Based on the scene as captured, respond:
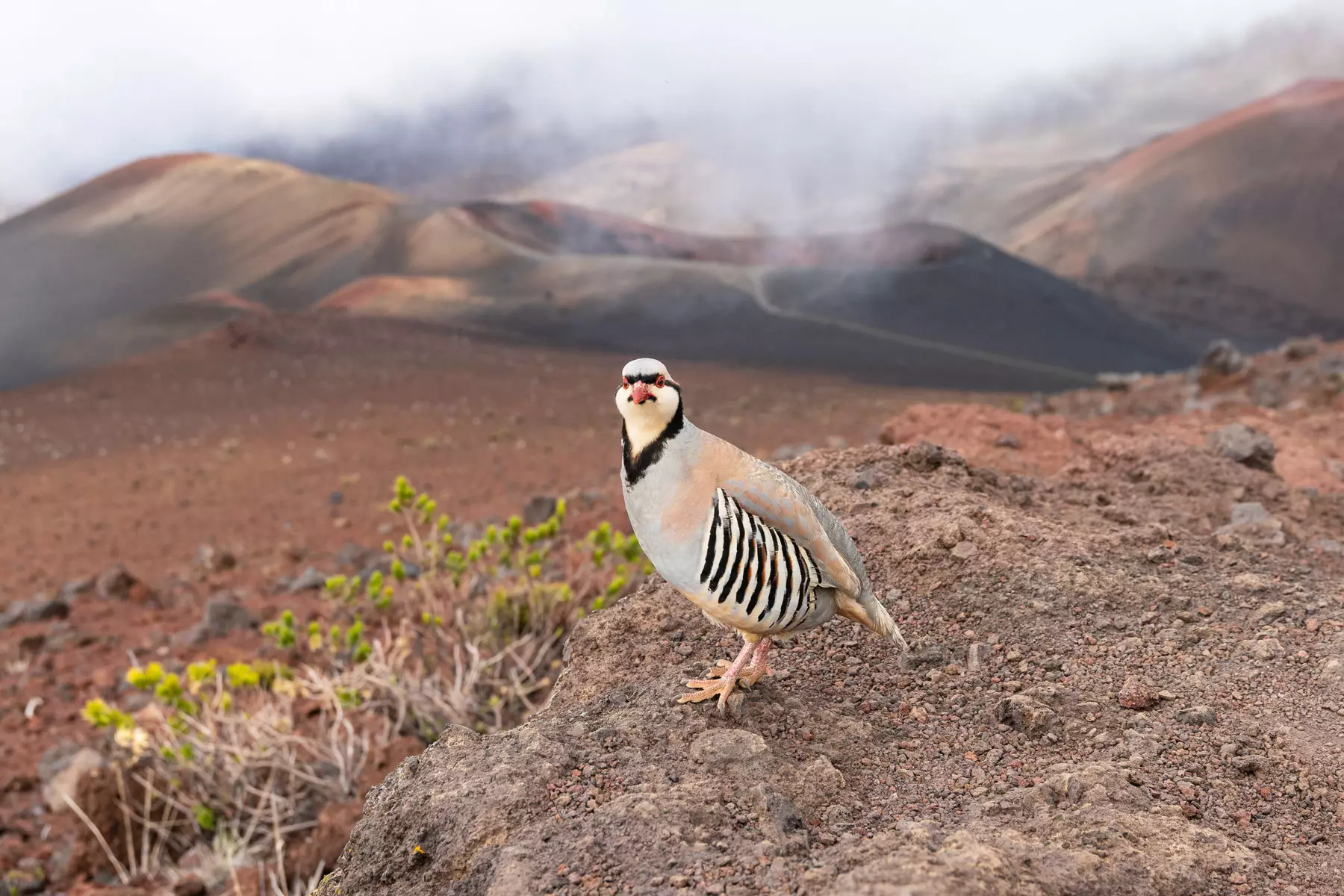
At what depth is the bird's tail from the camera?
120 inches

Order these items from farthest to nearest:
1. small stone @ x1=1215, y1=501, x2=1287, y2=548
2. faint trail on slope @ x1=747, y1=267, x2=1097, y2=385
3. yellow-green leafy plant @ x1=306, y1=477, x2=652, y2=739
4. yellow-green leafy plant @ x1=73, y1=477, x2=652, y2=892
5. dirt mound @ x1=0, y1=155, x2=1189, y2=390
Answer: faint trail on slope @ x1=747, y1=267, x2=1097, y2=385
dirt mound @ x1=0, y1=155, x2=1189, y2=390
yellow-green leafy plant @ x1=306, y1=477, x2=652, y2=739
yellow-green leafy plant @ x1=73, y1=477, x2=652, y2=892
small stone @ x1=1215, y1=501, x2=1287, y2=548

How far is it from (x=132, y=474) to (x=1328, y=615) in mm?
13491

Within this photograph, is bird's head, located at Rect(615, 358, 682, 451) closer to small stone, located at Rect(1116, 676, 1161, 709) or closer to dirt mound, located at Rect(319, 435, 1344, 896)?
dirt mound, located at Rect(319, 435, 1344, 896)

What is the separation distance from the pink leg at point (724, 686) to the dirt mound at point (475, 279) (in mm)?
13556

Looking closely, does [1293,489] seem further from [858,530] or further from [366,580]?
[366,580]

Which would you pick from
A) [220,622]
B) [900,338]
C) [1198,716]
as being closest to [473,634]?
[220,622]

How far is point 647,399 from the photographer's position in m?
2.80

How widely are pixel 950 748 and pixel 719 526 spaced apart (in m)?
0.92

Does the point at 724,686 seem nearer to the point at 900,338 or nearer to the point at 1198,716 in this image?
the point at 1198,716

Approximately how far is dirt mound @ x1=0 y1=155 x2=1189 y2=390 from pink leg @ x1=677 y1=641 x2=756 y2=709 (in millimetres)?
13556

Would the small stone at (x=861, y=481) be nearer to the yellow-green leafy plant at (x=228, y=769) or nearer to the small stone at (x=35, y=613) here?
the yellow-green leafy plant at (x=228, y=769)

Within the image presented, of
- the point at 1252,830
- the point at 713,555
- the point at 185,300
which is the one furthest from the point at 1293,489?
the point at 185,300

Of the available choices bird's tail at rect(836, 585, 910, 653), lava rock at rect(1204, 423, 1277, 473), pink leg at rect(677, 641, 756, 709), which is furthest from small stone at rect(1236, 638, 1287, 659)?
lava rock at rect(1204, 423, 1277, 473)

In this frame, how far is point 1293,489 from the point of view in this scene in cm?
551
